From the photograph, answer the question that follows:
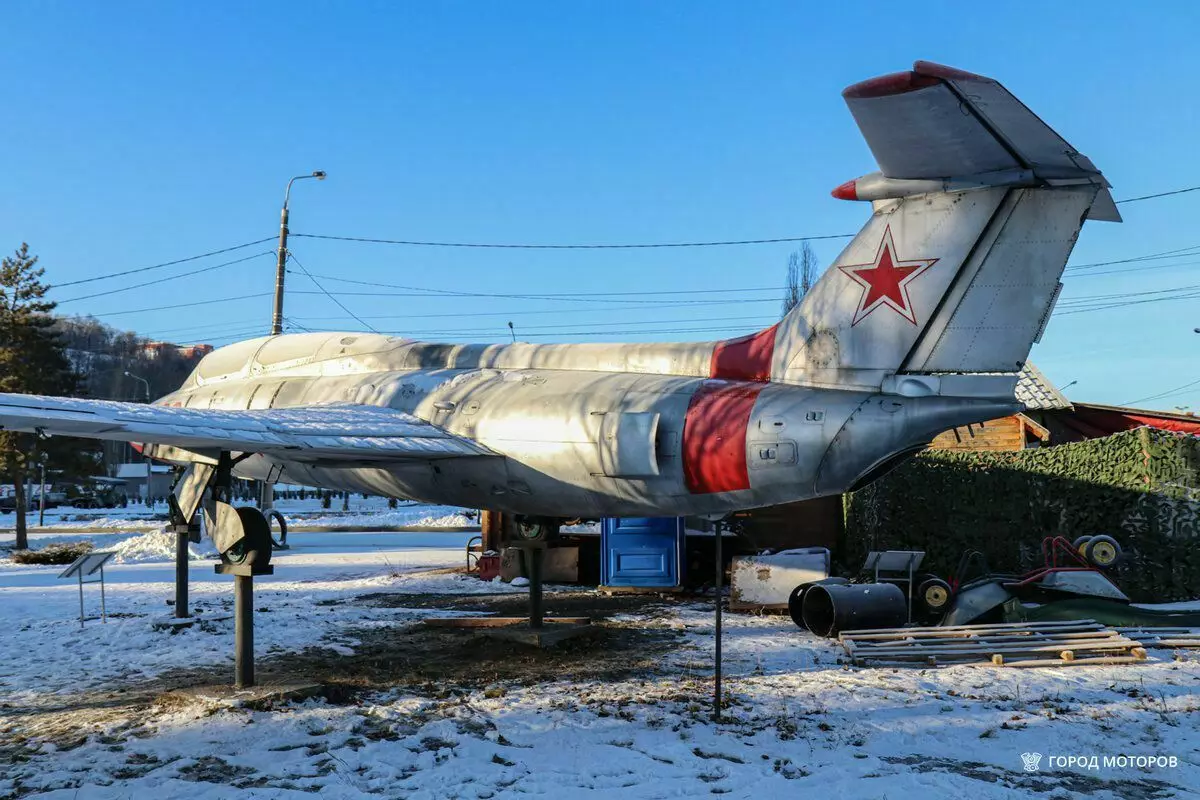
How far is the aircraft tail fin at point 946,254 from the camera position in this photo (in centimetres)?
813

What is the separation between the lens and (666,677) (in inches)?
381

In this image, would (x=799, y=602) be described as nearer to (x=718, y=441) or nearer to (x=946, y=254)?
(x=718, y=441)

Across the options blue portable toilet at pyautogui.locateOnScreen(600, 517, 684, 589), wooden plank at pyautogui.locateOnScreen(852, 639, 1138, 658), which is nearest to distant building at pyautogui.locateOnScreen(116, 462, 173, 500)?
blue portable toilet at pyautogui.locateOnScreen(600, 517, 684, 589)

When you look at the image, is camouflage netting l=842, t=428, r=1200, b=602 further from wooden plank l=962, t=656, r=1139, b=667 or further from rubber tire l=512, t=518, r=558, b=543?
rubber tire l=512, t=518, r=558, b=543

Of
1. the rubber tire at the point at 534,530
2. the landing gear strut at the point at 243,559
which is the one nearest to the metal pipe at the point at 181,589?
the landing gear strut at the point at 243,559

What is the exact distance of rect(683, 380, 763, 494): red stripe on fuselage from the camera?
384 inches

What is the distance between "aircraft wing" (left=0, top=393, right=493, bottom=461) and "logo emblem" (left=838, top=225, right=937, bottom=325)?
17.0 feet

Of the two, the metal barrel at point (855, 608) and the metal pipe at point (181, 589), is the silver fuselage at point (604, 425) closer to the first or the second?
the metal pipe at point (181, 589)

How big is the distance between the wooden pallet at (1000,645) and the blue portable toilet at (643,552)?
6.49 m

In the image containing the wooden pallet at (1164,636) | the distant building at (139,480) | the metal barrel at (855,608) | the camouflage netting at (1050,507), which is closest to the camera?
the wooden pallet at (1164,636)

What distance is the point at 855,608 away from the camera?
12039mm

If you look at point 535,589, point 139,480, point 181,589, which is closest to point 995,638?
point 535,589

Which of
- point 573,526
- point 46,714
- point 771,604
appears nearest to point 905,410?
point 771,604

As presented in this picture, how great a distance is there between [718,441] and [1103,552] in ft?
27.4
